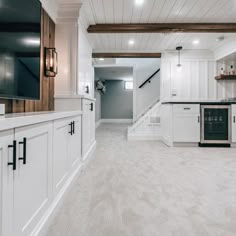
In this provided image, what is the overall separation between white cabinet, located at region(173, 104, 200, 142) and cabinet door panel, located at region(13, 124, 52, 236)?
341cm

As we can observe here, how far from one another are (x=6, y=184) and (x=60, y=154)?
864 millimetres

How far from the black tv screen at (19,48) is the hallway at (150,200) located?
1.06 m

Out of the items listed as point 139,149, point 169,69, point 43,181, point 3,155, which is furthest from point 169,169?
point 169,69

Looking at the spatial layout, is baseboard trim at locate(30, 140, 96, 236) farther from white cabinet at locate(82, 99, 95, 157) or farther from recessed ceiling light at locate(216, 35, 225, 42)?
recessed ceiling light at locate(216, 35, 225, 42)

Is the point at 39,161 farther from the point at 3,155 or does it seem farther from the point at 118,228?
the point at 118,228

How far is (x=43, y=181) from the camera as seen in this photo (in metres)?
1.30

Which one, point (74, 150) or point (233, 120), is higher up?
point (233, 120)

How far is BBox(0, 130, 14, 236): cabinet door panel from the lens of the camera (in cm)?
81

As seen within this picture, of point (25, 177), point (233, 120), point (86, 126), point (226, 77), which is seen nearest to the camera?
point (25, 177)

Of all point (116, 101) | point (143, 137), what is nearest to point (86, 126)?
point (143, 137)

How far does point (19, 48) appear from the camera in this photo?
5.08 ft

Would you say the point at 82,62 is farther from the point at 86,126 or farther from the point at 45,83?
the point at 86,126

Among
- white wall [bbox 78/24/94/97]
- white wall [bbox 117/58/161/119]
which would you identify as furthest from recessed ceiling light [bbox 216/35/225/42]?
white wall [bbox 117/58/161/119]

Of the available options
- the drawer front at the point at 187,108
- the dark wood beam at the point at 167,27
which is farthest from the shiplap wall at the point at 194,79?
the dark wood beam at the point at 167,27
